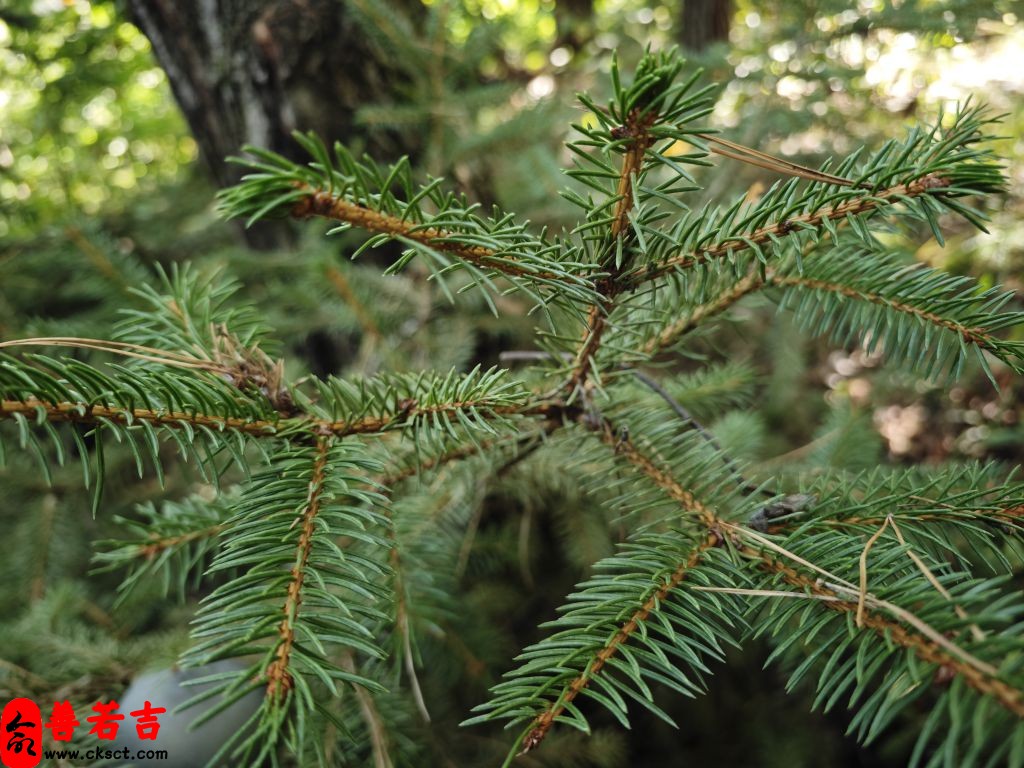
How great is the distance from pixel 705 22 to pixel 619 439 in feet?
5.05

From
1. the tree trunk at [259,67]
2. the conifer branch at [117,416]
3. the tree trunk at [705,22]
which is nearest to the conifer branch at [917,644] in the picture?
the conifer branch at [117,416]

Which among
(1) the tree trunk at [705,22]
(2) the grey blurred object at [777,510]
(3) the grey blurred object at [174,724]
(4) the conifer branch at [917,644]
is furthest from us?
(1) the tree trunk at [705,22]

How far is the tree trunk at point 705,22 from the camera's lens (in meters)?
1.59

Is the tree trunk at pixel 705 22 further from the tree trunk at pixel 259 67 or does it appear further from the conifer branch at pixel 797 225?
the conifer branch at pixel 797 225

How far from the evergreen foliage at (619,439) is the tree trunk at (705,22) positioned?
136 centimetres

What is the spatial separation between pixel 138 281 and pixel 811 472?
0.94 meters

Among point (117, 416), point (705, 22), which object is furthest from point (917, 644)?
point (705, 22)

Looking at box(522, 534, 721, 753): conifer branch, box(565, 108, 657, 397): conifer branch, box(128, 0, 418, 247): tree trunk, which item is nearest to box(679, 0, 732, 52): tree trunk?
box(128, 0, 418, 247): tree trunk

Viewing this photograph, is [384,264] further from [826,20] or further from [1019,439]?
[1019,439]

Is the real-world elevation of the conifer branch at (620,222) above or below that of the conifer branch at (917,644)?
above

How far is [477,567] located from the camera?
875 millimetres

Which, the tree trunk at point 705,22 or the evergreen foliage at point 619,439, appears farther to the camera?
the tree trunk at point 705,22

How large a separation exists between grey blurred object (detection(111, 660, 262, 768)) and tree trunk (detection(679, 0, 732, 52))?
1.67 metres

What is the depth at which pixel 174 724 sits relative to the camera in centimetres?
56
